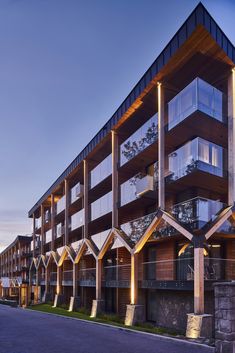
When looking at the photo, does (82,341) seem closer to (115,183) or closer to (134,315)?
(134,315)

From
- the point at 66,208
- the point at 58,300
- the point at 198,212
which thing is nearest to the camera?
the point at 198,212

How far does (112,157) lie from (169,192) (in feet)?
23.0

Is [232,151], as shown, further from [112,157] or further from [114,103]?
[114,103]

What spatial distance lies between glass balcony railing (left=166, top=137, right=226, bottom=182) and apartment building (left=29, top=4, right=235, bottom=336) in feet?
0.17

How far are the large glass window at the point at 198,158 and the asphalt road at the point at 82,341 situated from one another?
337 inches

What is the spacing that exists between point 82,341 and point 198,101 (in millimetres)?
12614

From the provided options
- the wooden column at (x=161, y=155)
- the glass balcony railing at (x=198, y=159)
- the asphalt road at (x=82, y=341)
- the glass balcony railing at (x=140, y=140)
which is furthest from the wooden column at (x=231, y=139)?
the asphalt road at (x=82, y=341)

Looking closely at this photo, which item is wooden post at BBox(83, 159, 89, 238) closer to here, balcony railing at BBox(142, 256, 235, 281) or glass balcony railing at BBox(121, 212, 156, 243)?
glass balcony railing at BBox(121, 212, 156, 243)

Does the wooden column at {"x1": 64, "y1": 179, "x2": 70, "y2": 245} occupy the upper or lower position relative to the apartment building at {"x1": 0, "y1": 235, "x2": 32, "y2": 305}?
upper

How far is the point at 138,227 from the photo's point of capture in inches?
1074

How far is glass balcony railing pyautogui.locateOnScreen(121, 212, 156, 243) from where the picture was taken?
2615 centimetres

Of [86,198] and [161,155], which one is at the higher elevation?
[161,155]

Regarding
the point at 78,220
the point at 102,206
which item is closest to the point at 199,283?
the point at 102,206

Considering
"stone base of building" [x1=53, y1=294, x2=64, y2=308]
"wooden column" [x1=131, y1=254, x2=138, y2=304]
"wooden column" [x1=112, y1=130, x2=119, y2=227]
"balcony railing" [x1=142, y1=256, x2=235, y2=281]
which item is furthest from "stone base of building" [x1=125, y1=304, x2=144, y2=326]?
"stone base of building" [x1=53, y1=294, x2=64, y2=308]
